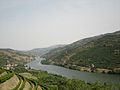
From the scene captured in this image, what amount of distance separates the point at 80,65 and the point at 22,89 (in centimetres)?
14208

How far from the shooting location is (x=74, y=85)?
8125cm

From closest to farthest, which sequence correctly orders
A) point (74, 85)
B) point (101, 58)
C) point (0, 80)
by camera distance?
point (0, 80)
point (74, 85)
point (101, 58)

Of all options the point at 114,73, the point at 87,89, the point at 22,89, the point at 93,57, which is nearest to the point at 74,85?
the point at 87,89

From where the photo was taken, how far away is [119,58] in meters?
167

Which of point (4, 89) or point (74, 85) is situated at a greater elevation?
point (4, 89)

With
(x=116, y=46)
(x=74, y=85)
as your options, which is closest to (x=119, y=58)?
(x=116, y=46)

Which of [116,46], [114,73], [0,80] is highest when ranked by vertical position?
[116,46]

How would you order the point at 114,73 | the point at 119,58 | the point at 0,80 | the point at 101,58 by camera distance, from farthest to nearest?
1. the point at 101,58
2. the point at 119,58
3. the point at 114,73
4. the point at 0,80

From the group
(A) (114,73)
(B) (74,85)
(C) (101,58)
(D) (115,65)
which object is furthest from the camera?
(C) (101,58)

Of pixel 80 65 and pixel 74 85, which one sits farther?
pixel 80 65

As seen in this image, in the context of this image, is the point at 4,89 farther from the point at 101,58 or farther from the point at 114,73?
the point at 101,58

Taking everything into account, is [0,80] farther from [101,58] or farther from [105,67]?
[101,58]

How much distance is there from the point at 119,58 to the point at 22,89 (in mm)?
136767

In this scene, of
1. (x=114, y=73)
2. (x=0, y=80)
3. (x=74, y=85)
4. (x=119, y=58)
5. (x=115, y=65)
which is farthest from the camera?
(x=119, y=58)
